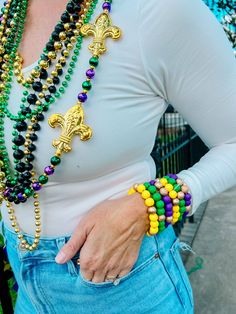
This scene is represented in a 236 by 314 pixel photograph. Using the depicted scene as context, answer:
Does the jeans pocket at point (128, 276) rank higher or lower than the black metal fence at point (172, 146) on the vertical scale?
higher

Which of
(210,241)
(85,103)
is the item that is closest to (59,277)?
(85,103)

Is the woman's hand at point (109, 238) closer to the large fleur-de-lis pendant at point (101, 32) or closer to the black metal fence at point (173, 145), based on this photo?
the large fleur-de-lis pendant at point (101, 32)

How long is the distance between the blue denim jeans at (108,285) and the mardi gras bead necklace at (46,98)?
2.4 inches

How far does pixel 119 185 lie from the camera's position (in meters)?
0.94

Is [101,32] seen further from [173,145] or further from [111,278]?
[173,145]

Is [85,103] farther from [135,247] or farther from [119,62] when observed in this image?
[135,247]

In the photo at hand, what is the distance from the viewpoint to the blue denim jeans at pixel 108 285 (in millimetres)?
939

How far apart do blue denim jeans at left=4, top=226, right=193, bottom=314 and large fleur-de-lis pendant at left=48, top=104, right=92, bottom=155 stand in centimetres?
25

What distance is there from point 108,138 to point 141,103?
12cm

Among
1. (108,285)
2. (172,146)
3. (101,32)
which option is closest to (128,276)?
(108,285)

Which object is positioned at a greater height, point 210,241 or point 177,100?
point 177,100

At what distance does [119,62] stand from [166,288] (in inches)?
23.4

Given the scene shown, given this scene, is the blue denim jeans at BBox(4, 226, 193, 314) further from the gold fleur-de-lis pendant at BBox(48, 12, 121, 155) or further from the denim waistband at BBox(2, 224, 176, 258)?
the gold fleur-de-lis pendant at BBox(48, 12, 121, 155)

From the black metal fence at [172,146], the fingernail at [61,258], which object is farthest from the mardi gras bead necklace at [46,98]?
the black metal fence at [172,146]
